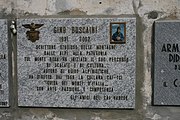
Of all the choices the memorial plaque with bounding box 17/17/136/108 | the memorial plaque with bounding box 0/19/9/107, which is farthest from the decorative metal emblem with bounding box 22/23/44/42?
the memorial plaque with bounding box 0/19/9/107

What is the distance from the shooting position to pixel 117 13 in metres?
2.90

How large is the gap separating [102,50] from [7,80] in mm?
1000

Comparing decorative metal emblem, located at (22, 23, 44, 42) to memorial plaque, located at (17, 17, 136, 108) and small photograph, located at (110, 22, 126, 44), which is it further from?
small photograph, located at (110, 22, 126, 44)

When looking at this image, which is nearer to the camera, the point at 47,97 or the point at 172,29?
the point at 172,29

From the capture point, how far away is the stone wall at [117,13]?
286 centimetres

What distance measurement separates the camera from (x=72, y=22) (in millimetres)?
2898

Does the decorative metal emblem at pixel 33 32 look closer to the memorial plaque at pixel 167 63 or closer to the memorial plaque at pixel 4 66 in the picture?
the memorial plaque at pixel 4 66

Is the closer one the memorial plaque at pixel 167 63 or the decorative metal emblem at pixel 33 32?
the memorial plaque at pixel 167 63

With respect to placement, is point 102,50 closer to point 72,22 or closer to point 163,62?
point 72,22

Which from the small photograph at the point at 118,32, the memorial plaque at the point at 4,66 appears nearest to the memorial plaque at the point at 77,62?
the small photograph at the point at 118,32

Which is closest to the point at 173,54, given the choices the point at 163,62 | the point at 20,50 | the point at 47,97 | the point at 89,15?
the point at 163,62

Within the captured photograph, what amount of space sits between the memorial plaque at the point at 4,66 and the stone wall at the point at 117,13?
0.20 ft

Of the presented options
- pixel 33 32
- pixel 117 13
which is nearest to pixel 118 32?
pixel 117 13

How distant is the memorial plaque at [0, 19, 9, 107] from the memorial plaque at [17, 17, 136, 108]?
0.13 m
